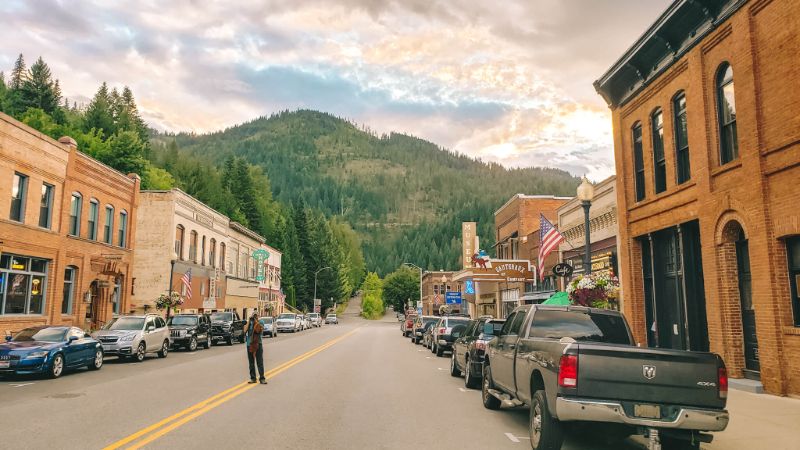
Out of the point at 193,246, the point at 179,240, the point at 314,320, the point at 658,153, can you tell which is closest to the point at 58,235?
the point at 179,240

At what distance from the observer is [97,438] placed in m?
8.48

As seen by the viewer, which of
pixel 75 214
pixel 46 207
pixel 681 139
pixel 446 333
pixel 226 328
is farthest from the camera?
pixel 226 328

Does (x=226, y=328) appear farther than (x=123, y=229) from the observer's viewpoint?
No

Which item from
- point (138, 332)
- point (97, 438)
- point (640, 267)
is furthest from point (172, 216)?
point (97, 438)

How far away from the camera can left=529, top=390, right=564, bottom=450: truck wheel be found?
24.9 feet

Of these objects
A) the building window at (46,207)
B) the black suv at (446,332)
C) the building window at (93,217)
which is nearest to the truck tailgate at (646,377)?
the black suv at (446,332)

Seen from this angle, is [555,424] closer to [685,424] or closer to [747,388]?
[685,424]

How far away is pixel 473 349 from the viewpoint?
14977mm

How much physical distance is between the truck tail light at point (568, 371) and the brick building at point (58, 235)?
25703 mm

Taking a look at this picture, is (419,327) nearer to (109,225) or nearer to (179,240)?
(109,225)

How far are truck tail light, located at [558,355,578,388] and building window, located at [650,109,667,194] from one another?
47.2 ft

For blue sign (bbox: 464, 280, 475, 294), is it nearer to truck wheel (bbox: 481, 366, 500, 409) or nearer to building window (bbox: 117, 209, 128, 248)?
building window (bbox: 117, 209, 128, 248)

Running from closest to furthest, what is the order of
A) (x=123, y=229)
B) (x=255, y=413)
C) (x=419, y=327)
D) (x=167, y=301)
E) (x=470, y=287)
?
(x=255, y=413), (x=123, y=229), (x=419, y=327), (x=167, y=301), (x=470, y=287)

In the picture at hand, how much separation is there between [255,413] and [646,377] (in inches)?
263
